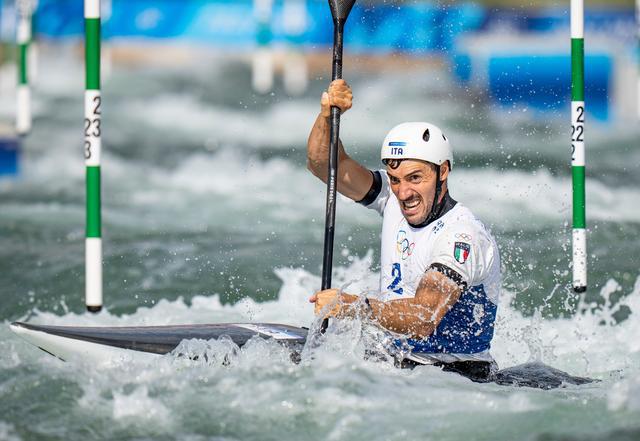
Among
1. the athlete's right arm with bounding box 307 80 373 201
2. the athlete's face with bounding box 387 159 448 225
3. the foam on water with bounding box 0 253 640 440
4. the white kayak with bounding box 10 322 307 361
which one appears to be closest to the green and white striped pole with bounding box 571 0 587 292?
the foam on water with bounding box 0 253 640 440

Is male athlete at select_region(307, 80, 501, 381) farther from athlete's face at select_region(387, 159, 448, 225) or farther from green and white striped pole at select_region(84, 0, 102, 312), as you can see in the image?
green and white striped pole at select_region(84, 0, 102, 312)

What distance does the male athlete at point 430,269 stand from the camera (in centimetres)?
509

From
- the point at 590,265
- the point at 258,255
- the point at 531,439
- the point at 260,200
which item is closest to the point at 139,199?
the point at 260,200

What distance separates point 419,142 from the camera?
5316 mm

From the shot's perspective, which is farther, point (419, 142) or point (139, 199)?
point (139, 199)

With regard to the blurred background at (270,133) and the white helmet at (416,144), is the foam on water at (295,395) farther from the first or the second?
the blurred background at (270,133)

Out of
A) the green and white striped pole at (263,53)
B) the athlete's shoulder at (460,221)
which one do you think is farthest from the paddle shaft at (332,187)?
the green and white striped pole at (263,53)

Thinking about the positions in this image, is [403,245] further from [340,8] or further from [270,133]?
[270,133]

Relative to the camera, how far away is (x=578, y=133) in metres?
6.55

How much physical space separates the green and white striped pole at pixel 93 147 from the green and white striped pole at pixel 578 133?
2566mm

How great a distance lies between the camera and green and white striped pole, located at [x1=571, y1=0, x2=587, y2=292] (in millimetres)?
6500

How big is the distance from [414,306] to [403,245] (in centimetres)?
53

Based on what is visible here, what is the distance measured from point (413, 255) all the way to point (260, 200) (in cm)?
724

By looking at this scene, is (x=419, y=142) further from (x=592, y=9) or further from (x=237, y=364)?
(x=592, y=9)
